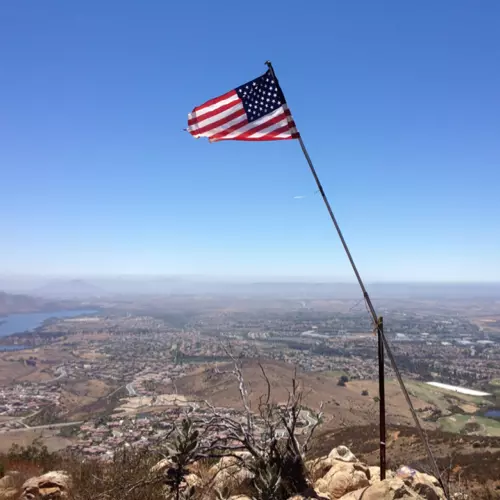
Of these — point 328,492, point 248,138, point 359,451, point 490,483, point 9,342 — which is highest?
point 248,138

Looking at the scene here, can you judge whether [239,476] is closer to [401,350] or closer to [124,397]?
[124,397]

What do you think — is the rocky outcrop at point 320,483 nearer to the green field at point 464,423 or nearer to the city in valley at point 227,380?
the city in valley at point 227,380

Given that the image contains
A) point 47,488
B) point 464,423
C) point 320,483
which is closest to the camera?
point 320,483

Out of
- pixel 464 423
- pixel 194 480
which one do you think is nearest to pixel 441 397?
pixel 464 423

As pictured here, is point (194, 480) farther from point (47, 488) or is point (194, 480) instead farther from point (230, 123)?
point (230, 123)

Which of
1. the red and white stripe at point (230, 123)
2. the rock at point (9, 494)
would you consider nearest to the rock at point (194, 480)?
the rock at point (9, 494)

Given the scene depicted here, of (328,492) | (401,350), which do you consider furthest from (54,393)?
(401,350)
